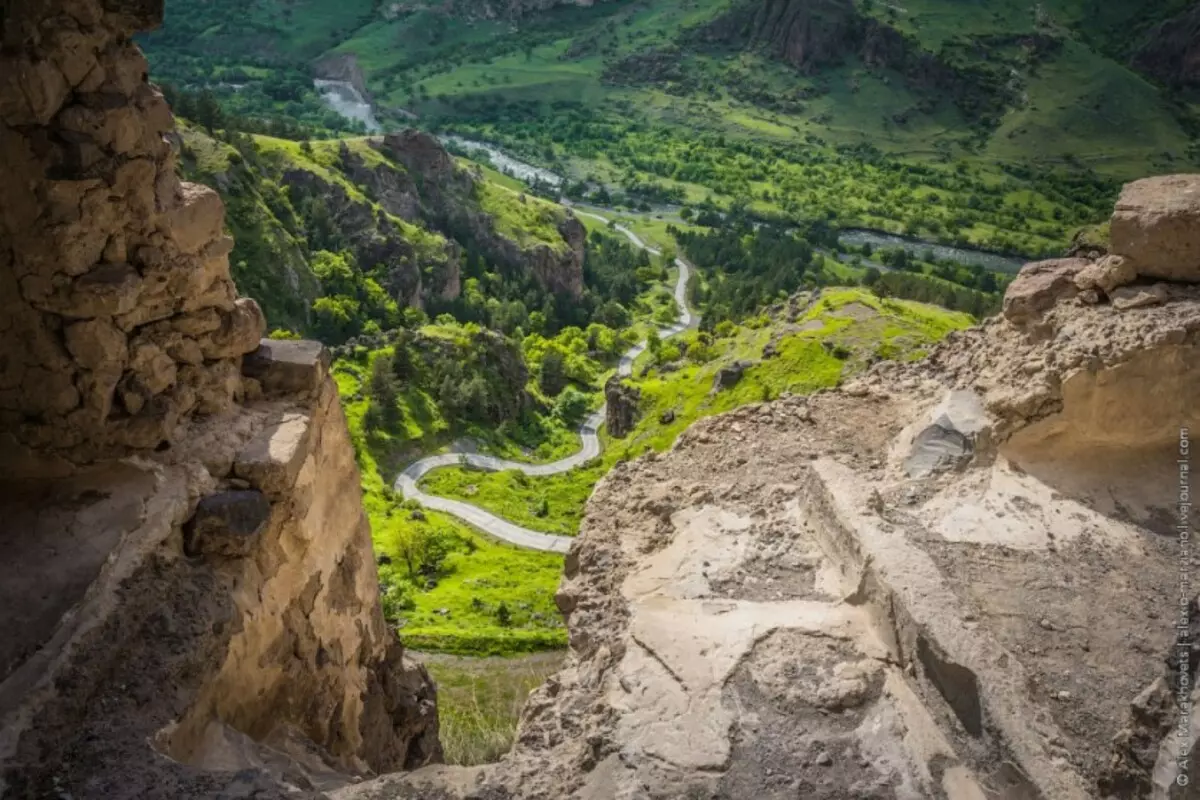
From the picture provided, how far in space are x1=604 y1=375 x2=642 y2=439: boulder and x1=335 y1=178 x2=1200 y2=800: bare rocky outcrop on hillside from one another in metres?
64.3

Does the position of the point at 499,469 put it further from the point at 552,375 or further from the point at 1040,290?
the point at 1040,290

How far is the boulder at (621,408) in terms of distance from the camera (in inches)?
3152

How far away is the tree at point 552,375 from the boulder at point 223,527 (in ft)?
284

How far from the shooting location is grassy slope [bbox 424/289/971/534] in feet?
205

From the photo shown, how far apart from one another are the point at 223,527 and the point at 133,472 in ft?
4.21

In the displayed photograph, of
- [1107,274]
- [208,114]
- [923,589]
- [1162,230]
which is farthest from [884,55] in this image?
[923,589]

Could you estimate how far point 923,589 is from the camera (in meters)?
10.5

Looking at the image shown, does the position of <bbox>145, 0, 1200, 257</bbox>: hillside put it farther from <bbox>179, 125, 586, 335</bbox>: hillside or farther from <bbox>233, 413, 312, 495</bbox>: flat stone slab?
→ <bbox>233, 413, 312, 495</bbox>: flat stone slab

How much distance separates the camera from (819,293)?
82.6 meters

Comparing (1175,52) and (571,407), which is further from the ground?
(1175,52)

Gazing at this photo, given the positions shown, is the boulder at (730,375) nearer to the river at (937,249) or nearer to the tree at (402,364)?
the tree at (402,364)

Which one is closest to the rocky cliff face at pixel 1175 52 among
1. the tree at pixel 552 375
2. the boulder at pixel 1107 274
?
the tree at pixel 552 375

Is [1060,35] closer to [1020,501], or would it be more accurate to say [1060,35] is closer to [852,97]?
[852,97]

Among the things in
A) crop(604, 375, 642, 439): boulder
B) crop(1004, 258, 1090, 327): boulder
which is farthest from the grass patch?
crop(604, 375, 642, 439): boulder
